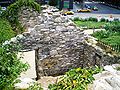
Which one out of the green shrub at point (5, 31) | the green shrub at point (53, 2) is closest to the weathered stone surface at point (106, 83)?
the green shrub at point (5, 31)

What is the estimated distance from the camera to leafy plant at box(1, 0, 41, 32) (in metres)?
11.5

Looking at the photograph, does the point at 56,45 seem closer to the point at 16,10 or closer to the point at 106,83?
the point at 16,10

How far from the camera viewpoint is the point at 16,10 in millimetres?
11852

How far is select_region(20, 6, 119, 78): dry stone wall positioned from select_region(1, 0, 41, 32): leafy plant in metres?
0.26

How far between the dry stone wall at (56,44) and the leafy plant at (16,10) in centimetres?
26

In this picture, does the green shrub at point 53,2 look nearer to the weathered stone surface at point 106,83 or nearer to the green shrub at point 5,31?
the green shrub at point 5,31

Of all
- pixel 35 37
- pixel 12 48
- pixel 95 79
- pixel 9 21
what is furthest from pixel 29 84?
pixel 9 21

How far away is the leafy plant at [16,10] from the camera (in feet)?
37.7

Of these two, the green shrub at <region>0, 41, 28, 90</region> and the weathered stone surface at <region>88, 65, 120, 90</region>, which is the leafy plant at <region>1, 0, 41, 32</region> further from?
the weathered stone surface at <region>88, 65, 120, 90</region>

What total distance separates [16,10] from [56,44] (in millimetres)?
2586

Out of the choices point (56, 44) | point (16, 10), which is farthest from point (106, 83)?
point (16, 10)

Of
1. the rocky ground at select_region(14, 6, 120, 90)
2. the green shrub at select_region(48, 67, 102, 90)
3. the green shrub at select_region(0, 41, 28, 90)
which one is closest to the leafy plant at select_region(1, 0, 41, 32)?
the rocky ground at select_region(14, 6, 120, 90)

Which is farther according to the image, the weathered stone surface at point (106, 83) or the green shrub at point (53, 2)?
the green shrub at point (53, 2)

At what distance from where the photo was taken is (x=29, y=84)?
5.40 m
